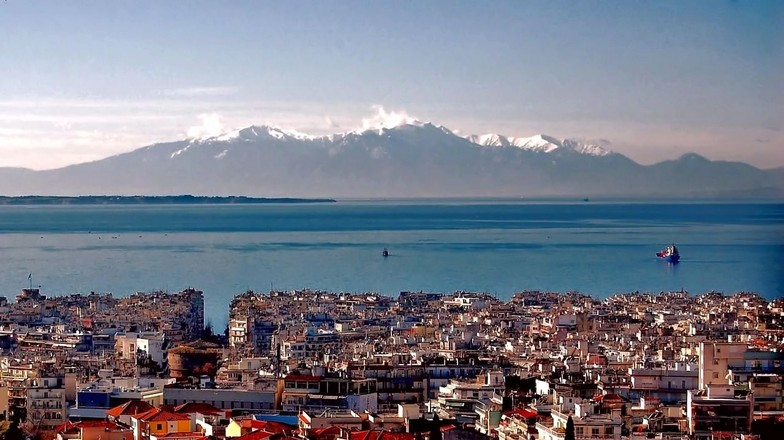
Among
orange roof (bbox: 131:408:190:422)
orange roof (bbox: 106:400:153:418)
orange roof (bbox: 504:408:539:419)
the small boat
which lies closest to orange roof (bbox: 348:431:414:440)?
orange roof (bbox: 504:408:539:419)

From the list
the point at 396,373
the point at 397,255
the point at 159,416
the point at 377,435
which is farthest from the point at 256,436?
the point at 397,255

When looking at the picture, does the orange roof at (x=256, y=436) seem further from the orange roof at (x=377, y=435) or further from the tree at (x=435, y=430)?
the tree at (x=435, y=430)

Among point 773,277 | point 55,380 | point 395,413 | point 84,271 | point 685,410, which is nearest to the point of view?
point 685,410

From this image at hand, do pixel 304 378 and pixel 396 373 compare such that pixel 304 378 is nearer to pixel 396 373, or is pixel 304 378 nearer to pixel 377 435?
pixel 396 373

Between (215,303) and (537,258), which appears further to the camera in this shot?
(537,258)

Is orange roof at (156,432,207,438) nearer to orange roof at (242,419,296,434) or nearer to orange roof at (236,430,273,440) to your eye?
orange roof at (242,419,296,434)

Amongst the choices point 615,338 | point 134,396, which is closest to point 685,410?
point 134,396

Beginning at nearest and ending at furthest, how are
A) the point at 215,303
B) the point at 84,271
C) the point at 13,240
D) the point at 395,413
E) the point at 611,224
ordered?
the point at 395,413, the point at 215,303, the point at 84,271, the point at 13,240, the point at 611,224

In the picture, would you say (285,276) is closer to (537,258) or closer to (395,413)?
(537,258)
